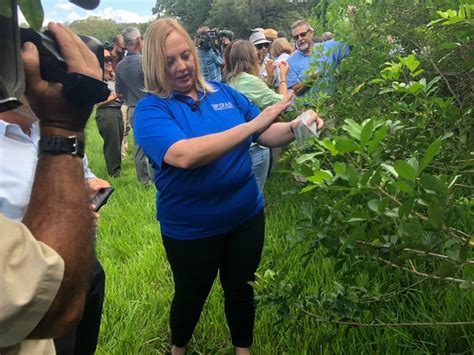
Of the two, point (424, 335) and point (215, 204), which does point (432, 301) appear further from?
point (215, 204)

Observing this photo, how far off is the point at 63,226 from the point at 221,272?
139 centimetres

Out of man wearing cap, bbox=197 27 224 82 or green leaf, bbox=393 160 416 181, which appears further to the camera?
man wearing cap, bbox=197 27 224 82

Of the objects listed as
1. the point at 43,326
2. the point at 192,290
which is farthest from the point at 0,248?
the point at 192,290

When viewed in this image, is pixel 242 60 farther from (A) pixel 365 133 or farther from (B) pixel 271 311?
(A) pixel 365 133

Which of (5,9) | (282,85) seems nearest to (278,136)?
(5,9)

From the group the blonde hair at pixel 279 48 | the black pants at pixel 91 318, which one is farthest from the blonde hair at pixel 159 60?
the blonde hair at pixel 279 48

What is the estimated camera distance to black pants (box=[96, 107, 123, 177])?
22.1ft

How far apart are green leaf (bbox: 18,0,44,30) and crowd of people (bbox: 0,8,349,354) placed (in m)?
0.17

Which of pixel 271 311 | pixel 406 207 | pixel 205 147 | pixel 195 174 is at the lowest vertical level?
pixel 271 311

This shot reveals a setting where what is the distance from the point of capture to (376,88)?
229 centimetres

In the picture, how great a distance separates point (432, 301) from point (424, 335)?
0.20m

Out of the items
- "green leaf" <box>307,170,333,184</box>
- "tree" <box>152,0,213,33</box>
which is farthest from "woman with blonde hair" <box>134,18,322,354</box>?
"tree" <box>152,0,213,33</box>

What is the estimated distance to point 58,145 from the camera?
1.14 metres

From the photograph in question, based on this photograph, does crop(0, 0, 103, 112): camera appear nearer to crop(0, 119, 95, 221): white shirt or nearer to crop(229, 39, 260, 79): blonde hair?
crop(0, 119, 95, 221): white shirt
